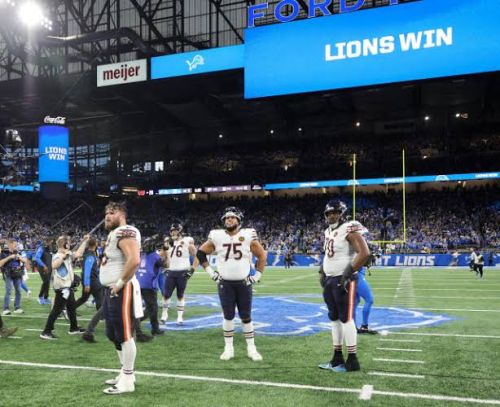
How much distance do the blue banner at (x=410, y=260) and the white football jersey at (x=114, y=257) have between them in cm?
2558

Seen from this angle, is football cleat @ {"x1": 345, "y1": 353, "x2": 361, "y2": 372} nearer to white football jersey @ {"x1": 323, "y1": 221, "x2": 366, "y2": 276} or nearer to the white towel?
white football jersey @ {"x1": 323, "y1": 221, "x2": 366, "y2": 276}

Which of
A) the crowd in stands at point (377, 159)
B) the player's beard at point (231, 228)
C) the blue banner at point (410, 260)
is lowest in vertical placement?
the blue banner at point (410, 260)

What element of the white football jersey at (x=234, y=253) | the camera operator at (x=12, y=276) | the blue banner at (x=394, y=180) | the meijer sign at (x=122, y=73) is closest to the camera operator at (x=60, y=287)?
the white football jersey at (x=234, y=253)

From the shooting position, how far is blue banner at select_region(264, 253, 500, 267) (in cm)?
3173

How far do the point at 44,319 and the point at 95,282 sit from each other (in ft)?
6.31

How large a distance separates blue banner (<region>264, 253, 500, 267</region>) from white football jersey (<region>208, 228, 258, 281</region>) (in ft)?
77.9

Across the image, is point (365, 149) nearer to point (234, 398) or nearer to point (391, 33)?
point (391, 33)

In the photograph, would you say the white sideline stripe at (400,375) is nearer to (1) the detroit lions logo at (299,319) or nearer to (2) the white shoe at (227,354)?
(2) the white shoe at (227,354)

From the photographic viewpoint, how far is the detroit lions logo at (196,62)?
121 ft

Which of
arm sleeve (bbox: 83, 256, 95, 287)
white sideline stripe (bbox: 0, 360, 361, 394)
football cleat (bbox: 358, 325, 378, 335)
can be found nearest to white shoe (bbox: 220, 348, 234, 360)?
white sideline stripe (bbox: 0, 360, 361, 394)

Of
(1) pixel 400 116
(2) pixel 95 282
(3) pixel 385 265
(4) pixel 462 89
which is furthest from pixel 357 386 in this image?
(1) pixel 400 116

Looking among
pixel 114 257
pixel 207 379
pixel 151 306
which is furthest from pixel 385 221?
pixel 114 257

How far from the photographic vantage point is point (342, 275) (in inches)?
254

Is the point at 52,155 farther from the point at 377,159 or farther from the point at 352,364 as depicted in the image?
the point at 352,364
